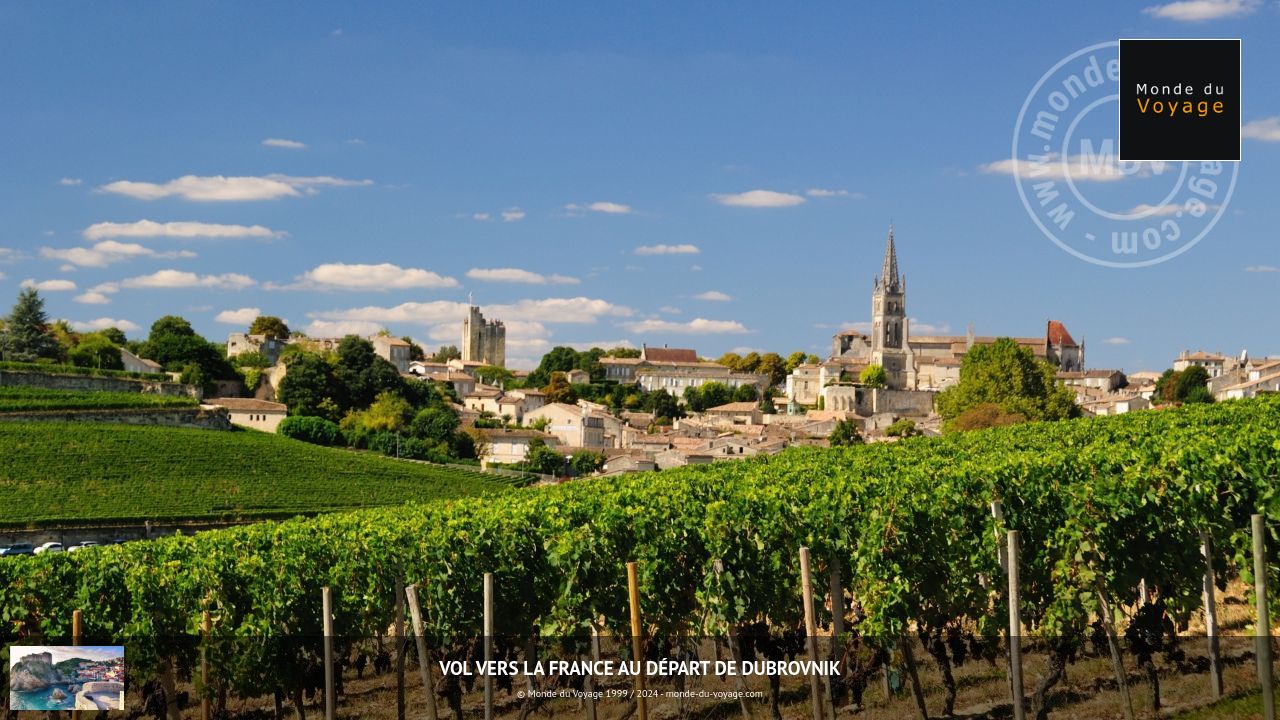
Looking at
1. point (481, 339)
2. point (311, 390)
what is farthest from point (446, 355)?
point (311, 390)

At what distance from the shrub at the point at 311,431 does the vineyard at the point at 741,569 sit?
62194 millimetres

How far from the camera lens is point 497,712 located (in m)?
14.0

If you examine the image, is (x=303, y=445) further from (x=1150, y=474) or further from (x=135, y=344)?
(x=1150, y=474)

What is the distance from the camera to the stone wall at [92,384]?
68250 millimetres

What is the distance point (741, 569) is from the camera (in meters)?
12.8

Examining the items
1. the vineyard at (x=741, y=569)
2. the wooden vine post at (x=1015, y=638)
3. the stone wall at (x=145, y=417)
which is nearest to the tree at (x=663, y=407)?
the stone wall at (x=145, y=417)

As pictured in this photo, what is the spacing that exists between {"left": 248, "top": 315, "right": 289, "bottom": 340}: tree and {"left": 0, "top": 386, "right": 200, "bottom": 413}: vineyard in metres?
45.2

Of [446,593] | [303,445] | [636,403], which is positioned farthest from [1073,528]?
[636,403]

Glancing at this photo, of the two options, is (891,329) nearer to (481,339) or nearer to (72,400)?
(481,339)

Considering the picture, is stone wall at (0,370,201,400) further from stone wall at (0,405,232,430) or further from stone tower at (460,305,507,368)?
stone tower at (460,305,507,368)

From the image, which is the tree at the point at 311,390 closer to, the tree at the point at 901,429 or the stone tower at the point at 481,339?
the tree at the point at 901,429

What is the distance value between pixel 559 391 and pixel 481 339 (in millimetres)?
68317

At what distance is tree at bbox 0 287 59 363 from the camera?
78312 millimetres

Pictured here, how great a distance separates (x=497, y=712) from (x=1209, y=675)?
7.42 metres
